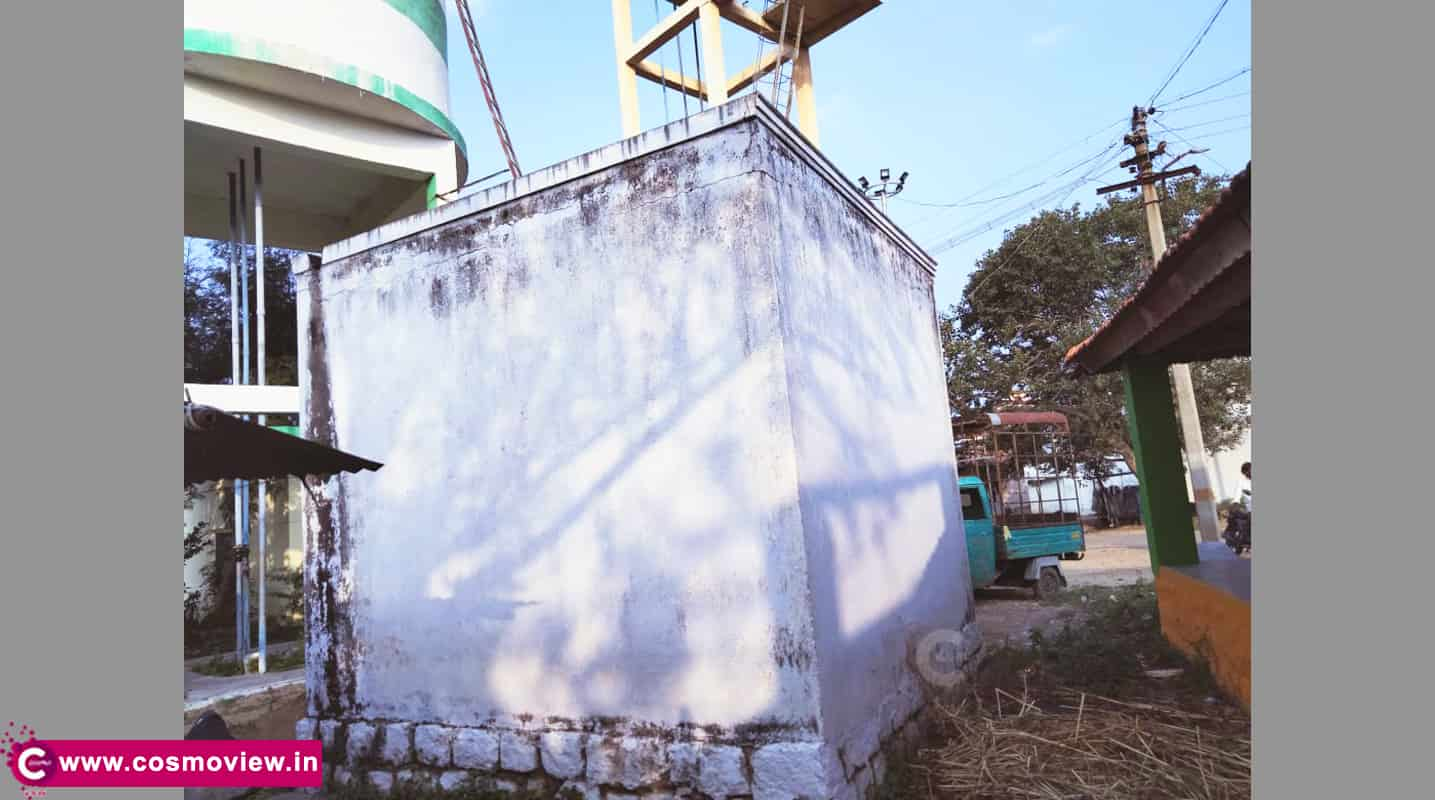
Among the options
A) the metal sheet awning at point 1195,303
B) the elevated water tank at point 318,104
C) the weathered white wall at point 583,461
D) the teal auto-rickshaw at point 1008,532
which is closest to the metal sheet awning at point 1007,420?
the teal auto-rickshaw at point 1008,532

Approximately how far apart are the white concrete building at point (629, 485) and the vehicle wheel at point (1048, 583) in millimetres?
5929

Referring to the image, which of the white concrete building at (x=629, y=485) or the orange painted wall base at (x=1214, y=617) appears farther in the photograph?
the orange painted wall base at (x=1214, y=617)

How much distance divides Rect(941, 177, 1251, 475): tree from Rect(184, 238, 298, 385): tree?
16249 millimetres

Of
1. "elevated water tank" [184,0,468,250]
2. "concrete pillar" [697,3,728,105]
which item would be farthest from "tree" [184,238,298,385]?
"concrete pillar" [697,3,728,105]

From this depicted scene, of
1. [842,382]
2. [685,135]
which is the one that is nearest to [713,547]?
[842,382]

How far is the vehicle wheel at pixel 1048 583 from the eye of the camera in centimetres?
1176

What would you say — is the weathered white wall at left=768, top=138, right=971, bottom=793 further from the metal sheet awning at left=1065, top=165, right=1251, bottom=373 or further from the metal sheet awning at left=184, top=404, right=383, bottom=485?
the metal sheet awning at left=184, top=404, right=383, bottom=485

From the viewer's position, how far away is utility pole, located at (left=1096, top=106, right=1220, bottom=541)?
14.4 meters

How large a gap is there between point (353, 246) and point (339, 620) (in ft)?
9.42

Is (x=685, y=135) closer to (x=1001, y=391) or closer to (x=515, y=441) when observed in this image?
(x=515, y=441)

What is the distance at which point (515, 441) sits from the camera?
5438 millimetres

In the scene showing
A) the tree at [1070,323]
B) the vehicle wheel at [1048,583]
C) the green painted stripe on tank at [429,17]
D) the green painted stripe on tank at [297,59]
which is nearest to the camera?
the green painted stripe on tank at [297,59]

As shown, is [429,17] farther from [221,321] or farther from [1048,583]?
[1048,583]

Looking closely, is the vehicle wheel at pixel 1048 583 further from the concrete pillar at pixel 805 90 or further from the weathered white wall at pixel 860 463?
the concrete pillar at pixel 805 90
